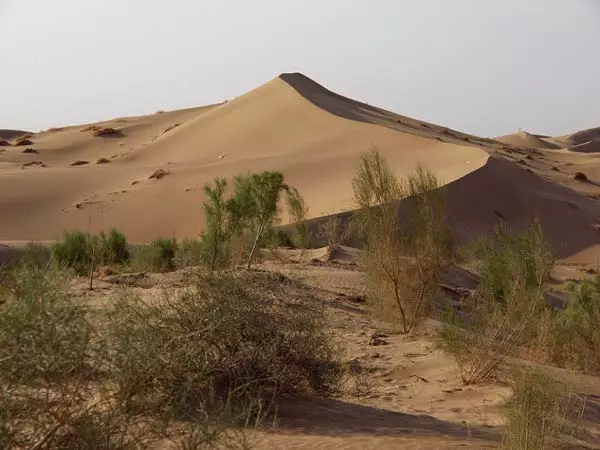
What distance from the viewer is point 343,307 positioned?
15922 millimetres

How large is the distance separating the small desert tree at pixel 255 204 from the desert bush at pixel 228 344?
33.2 feet

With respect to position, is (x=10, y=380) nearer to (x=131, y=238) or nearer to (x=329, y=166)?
(x=131, y=238)

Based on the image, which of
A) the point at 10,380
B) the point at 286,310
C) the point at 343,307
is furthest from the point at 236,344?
the point at 343,307

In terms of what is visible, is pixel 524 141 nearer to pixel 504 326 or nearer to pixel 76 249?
pixel 76 249

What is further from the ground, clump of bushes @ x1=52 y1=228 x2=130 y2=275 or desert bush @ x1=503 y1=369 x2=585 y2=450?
desert bush @ x1=503 y1=369 x2=585 y2=450

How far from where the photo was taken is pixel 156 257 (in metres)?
21.6

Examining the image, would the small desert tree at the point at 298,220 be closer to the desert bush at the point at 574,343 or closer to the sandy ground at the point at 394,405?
the sandy ground at the point at 394,405

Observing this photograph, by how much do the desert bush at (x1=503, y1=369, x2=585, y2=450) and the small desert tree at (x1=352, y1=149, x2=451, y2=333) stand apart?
6.14 metres

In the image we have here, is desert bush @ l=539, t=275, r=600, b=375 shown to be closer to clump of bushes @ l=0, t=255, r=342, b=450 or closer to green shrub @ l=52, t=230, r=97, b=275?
clump of bushes @ l=0, t=255, r=342, b=450

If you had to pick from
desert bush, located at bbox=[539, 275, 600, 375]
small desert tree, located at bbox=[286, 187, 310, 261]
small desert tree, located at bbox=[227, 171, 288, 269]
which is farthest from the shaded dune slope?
desert bush, located at bbox=[539, 275, 600, 375]

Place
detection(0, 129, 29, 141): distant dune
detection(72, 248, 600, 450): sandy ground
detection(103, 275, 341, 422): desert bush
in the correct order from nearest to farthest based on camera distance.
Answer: detection(103, 275, 341, 422): desert bush → detection(72, 248, 600, 450): sandy ground → detection(0, 129, 29, 141): distant dune

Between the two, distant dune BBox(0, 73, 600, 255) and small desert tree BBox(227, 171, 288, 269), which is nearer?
small desert tree BBox(227, 171, 288, 269)

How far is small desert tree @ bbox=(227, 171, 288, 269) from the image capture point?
18.8 meters

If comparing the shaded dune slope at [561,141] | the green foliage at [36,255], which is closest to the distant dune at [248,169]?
the green foliage at [36,255]
